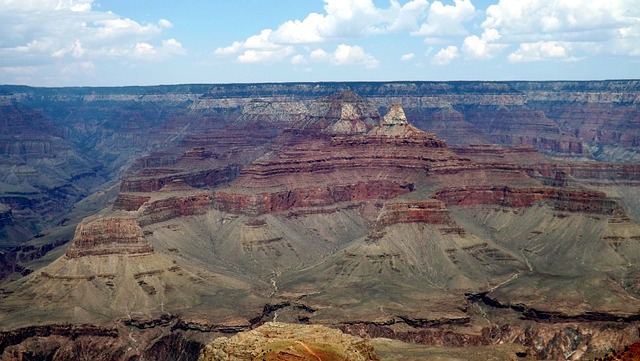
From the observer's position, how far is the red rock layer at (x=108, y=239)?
180 meters

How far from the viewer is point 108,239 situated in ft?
599

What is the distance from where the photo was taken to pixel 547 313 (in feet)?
528

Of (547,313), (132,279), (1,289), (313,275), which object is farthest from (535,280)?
(1,289)

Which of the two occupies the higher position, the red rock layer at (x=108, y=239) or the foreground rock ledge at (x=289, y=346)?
the foreground rock ledge at (x=289, y=346)

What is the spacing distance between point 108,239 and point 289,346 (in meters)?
116

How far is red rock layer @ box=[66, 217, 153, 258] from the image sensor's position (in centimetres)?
17975

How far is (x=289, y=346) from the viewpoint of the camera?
74438mm

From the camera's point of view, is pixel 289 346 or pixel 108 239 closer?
pixel 289 346

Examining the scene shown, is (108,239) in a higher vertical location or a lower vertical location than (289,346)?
lower

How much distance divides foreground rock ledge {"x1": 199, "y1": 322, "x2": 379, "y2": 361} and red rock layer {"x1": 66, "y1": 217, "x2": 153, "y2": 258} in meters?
106

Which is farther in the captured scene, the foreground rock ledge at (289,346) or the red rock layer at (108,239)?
the red rock layer at (108,239)

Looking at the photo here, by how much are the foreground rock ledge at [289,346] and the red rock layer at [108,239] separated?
10624 centimetres

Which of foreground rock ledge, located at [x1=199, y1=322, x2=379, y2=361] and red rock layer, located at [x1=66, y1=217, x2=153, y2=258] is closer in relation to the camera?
foreground rock ledge, located at [x1=199, y1=322, x2=379, y2=361]

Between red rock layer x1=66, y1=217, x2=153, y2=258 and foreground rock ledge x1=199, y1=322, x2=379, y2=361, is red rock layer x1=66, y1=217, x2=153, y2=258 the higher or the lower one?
the lower one
